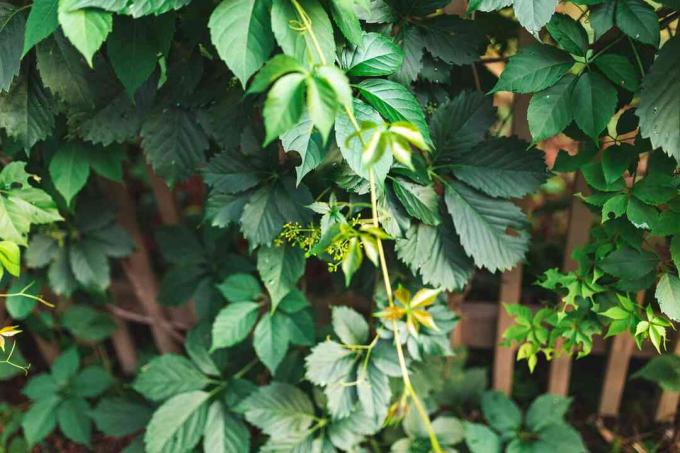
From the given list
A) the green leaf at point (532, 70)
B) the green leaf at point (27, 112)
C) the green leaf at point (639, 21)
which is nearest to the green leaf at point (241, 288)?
the green leaf at point (27, 112)

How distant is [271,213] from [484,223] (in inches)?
19.1

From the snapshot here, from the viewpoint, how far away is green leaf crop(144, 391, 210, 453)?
1.51 m

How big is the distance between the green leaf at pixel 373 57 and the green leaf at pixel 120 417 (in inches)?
49.2

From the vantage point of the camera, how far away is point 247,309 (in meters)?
1.49

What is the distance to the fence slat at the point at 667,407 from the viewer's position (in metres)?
1.73

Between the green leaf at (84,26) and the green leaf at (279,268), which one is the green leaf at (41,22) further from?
the green leaf at (279,268)

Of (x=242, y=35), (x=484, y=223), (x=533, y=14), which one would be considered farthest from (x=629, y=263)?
(x=242, y=35)

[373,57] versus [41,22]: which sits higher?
[41,22]

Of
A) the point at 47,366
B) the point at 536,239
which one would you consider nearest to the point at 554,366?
the point at 536,239

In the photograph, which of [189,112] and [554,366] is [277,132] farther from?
[554,366]

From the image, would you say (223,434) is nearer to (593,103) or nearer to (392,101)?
(392,101)

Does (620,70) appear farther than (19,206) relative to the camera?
No

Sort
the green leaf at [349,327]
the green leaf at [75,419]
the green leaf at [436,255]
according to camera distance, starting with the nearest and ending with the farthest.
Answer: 1. the green leaf at [436,255]
2. the green leaf at [349,327]
3. the green leaf at [75,419]

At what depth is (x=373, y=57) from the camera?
3.55 ft
